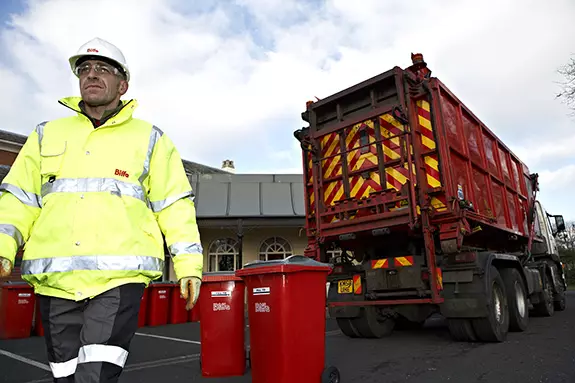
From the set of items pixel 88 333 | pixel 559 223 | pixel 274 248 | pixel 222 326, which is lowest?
pixel 222 326

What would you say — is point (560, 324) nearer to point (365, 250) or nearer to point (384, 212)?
point (365, 250)

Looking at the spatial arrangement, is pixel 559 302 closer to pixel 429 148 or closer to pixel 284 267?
pixel 429 148

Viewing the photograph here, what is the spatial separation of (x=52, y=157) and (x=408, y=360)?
4309 mm

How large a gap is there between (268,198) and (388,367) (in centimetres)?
1248

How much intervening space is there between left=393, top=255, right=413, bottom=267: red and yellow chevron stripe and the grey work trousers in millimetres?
4602

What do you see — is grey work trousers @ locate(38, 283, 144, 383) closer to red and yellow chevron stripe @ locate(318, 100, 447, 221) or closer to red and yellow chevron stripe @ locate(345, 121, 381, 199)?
red and yellow chevron stripe @ locate(318, 100, 447, 221)

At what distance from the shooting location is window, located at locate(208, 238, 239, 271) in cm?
1747

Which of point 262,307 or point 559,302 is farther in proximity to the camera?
point 559,302

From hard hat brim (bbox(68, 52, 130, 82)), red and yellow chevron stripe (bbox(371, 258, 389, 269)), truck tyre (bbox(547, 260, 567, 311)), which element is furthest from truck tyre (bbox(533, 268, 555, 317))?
hard hat brim (bbox(68, 52, 130, 82))

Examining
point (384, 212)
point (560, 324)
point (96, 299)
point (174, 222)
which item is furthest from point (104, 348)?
point (560, 324)

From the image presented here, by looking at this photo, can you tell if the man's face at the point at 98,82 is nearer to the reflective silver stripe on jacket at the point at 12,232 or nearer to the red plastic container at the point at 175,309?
the reflective silver stripe on jacket at the point at 12,232

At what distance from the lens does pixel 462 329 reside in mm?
5730

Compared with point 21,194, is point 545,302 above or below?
below

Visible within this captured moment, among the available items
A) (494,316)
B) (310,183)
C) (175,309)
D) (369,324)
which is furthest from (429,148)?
(175,309)
